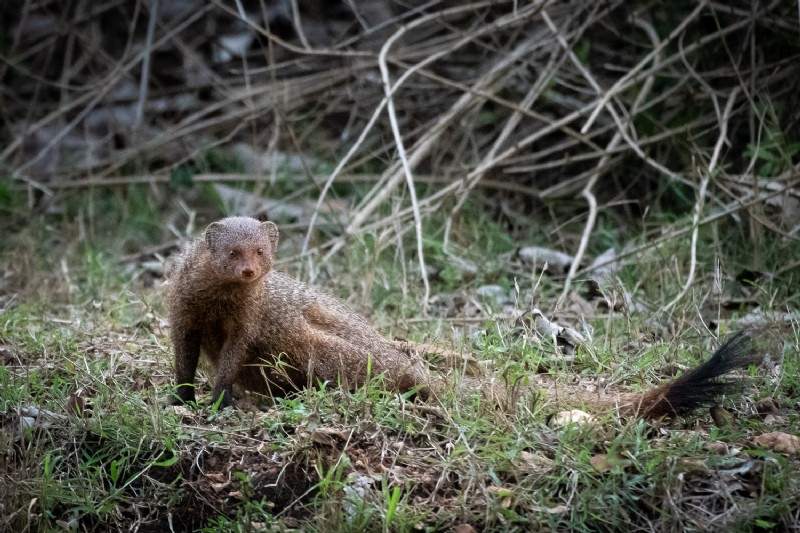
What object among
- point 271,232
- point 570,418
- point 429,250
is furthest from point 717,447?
point 429,250

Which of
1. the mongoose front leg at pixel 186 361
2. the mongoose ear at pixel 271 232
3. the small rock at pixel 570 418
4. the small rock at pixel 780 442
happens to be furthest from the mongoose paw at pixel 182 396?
the small rock at pixel 780 442

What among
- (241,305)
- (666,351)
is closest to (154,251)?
(241,305)

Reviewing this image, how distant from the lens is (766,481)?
244 cm

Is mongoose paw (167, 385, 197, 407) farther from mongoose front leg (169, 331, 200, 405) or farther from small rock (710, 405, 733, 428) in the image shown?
small rock (710, 405, 733, 428)

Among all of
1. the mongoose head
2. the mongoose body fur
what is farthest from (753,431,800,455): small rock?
the mongoose head

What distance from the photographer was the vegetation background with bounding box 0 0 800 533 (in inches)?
101

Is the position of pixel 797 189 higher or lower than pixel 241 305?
lower

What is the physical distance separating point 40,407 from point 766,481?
6.67 ft

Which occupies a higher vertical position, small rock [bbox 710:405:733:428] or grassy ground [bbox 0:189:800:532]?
grassy ground [bbox 0:189:800:532]

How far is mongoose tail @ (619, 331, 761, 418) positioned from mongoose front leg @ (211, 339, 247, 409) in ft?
3.91

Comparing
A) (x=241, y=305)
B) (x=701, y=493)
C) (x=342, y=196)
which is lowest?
(x=342, y=196)

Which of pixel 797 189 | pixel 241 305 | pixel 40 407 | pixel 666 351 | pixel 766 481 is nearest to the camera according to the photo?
pixel 766 481

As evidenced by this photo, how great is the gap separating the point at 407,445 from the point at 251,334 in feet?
2.30

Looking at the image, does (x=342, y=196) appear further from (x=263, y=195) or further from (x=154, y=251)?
(x=154, y=251)
